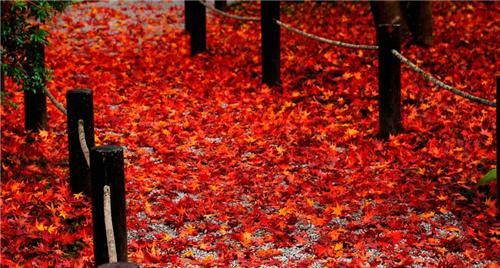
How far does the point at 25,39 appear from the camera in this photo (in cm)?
631

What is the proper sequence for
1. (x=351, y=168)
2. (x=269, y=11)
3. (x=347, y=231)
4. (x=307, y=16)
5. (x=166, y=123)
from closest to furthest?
(x=347, y=231) < (x=351, y=168) < (x=166, y=123) < (x=269, y=11) < (x=307, y=16)

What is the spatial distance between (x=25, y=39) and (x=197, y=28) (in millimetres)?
4515

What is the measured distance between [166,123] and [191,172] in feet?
4.73

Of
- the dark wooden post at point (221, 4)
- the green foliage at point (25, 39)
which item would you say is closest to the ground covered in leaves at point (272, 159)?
the green foliage at point (25, 39)

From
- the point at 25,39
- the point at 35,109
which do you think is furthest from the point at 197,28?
the point at 25,39

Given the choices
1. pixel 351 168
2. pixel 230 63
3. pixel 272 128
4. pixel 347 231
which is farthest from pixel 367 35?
pixel 347 231

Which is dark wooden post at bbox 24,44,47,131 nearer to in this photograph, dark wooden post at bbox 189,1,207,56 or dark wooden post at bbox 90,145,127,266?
dark wooden post at bbox 90,145,127,266

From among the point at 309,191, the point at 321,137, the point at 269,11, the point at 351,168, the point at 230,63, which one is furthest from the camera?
the point at 230,63

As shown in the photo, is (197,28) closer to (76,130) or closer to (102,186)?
(76,130)

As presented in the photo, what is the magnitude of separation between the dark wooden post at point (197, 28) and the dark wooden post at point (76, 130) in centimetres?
519

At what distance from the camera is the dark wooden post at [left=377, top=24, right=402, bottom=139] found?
6.83 metres

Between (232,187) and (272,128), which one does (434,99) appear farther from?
(232,187)

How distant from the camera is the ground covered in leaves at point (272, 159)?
4.99 meters

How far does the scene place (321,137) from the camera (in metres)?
7.26
